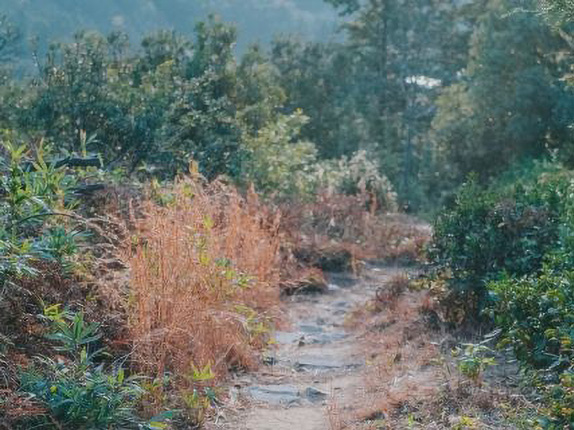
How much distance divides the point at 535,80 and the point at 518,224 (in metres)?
12.4

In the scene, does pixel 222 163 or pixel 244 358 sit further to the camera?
pixel 222 163

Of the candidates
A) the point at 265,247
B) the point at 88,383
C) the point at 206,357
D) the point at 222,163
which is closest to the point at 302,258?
the point at 222,163

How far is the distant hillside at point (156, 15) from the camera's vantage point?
45062 millimetres

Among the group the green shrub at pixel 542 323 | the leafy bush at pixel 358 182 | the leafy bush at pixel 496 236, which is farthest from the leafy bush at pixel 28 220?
the leafy bush at pixel 358 182

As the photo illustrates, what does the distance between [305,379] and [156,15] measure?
56.9 metres

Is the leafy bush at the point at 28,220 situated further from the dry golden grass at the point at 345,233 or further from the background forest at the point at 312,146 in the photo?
the dry golden grass at the point at 345,233

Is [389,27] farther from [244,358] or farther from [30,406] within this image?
[30,406]

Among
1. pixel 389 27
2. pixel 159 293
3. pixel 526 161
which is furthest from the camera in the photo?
pixel 389 27

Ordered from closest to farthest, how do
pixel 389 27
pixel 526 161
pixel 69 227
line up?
1. pixel 69 227
2. pixel 526 161
3. pixel 389 27

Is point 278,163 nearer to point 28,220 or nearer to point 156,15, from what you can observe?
point 28,220

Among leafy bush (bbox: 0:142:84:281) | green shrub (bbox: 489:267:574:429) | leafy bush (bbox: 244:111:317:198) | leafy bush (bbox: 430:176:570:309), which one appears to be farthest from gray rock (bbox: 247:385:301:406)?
leafy bush (bbox: 244:111:317:198)

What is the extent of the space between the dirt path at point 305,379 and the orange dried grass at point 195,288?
286 mm

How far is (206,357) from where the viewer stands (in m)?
6.21

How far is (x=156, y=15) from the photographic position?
60.9m
